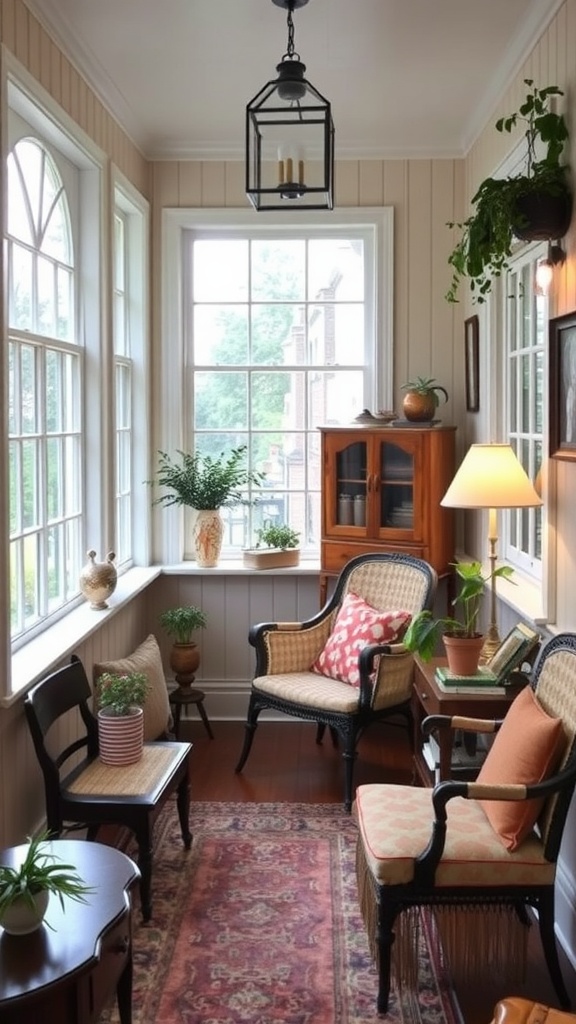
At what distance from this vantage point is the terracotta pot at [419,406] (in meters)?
4.64

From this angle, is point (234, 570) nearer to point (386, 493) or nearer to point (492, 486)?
point (386, 493)

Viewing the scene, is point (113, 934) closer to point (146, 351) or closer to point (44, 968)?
point (44, 968)

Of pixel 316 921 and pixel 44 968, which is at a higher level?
pixel 44 968

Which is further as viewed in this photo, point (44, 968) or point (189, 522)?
point (189, 522)

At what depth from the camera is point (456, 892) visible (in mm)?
2506

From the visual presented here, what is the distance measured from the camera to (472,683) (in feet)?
10.4

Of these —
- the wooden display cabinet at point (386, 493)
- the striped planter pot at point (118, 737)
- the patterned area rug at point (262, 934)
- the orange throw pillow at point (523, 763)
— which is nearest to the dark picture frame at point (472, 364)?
the wooden display cabinet at point (386, 493)

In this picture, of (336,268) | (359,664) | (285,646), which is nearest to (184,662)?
(285,646)

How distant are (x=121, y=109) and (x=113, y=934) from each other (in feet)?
11.8

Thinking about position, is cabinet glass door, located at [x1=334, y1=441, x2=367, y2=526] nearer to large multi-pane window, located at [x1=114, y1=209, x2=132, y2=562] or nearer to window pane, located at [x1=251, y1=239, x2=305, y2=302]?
window pane, located at [x1=251, y1=239, x2=305, y2=302]

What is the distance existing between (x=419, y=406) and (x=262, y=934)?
264cm

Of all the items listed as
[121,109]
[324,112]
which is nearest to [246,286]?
[121,109]

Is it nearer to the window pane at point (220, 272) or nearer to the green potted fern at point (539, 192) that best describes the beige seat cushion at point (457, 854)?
the green potted fern at point (539, 192)

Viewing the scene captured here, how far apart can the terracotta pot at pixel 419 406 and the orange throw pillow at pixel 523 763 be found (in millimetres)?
2229
